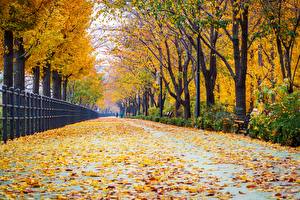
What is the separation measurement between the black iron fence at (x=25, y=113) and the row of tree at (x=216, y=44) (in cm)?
616

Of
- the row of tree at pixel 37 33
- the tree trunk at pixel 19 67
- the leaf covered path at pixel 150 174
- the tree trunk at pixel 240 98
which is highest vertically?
the row of tree at pixel 37 33

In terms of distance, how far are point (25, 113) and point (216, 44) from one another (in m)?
21.1

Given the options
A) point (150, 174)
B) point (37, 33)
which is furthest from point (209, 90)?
point (150, 174)

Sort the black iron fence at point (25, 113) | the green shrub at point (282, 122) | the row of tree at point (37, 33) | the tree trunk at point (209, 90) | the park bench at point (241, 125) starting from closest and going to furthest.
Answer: the green shrub at point (282, 122), the black iron fence at point (25, 113), the row of tree at point (37, 33), the park bench at point (241, 125), the tree trunk at point (209, 90)

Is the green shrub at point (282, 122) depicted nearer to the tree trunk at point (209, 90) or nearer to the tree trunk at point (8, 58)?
the tree trunk at point (8, 58)

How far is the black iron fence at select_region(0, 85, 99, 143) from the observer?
655 inches

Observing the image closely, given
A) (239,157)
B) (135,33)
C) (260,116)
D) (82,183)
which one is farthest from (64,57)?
(82,183)

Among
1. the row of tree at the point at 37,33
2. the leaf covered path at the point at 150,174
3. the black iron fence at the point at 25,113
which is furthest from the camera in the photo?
the row of tree at the point at 37,33

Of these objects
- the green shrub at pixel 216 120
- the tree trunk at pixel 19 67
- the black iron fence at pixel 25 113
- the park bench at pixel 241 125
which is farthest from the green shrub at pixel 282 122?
the tree trunk at pixel 19 67

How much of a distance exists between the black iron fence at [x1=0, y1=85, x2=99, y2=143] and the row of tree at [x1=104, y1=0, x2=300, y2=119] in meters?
6.16

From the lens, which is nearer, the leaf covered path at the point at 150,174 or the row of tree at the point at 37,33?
the leaf covered path at the point at 150,174

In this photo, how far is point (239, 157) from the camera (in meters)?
11.9

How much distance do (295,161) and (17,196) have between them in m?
6.10

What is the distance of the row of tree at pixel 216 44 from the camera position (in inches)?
953
